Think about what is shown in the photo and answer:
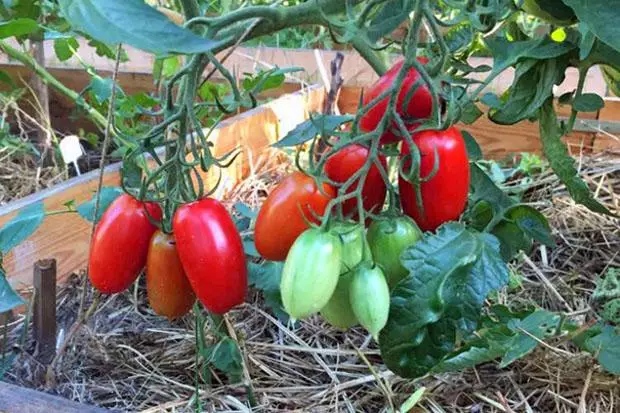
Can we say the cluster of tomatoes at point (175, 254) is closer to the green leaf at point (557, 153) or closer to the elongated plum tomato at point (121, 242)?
the elongated plum tomato at point (121, 242)

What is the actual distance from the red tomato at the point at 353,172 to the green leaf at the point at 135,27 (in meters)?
0.21

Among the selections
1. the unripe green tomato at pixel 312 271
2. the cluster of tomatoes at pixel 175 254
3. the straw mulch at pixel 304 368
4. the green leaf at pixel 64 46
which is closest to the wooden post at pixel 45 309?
the straw mulch at pixel 304 368

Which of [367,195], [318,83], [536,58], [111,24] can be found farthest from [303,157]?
[111,24]

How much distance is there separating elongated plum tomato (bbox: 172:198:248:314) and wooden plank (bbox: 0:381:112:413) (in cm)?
19

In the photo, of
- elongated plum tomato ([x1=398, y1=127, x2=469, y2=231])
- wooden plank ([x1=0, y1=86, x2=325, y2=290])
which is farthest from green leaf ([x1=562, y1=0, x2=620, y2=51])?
wooden plank ([x1=0, y1=86, x2=325, y2=290])

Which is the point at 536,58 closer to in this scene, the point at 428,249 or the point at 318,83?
the point at 428,249

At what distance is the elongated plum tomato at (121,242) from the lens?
72 centimetres

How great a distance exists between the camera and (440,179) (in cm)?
62

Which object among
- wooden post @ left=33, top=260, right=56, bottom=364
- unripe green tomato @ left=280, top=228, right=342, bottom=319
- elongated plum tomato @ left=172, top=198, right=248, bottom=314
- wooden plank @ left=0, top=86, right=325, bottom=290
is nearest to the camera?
unripe green tomato @ left=280, top=228, right=342, bottom=319

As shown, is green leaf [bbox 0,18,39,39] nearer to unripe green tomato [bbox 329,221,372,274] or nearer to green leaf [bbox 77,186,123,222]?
green leaf [bbox 77,186,123,222]

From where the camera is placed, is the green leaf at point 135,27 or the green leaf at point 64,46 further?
the green leaf at point 64,46

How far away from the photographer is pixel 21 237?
916 millimetres

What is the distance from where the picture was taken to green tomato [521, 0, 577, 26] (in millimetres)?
796

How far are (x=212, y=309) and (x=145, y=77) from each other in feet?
5.92
